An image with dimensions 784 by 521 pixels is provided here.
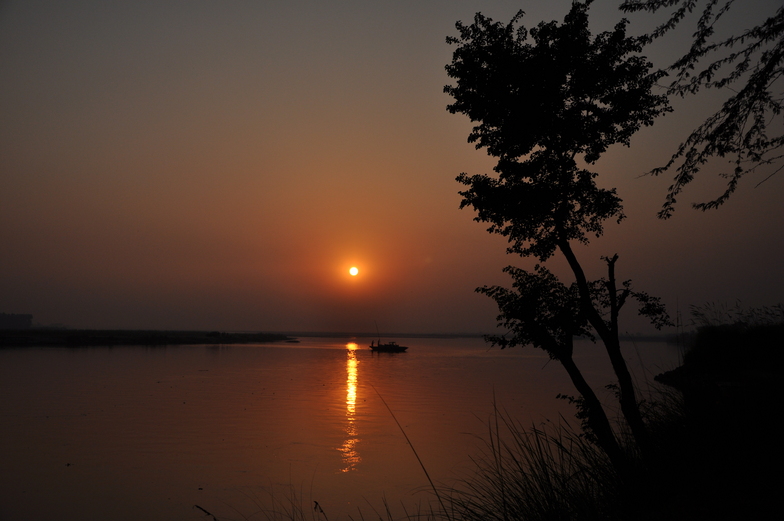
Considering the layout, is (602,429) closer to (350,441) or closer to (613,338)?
(613,338)

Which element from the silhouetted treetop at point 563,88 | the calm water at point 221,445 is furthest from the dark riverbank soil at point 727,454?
the silhouetted treetop at point 563,88

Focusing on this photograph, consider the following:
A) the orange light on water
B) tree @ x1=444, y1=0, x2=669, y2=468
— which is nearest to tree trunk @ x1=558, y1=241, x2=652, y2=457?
tree @ x1=444, y1=0, x2=669, y2=468

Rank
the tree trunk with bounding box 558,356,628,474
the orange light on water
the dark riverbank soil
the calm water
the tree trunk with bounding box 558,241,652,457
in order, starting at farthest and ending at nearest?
the orange light on water
the calm water
the tree trunk with bounding box 558,241,652,457
the tree trunk with bounding box 558,356,628,474
the dark riverbank soil

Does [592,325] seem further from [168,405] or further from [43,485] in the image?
[168,405]

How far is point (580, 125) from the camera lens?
9.52 m

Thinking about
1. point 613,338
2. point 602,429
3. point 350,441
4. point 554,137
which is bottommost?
point 350,441

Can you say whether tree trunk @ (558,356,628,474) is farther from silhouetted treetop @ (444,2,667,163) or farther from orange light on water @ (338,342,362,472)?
orange light on water @ (338,342,362,472)

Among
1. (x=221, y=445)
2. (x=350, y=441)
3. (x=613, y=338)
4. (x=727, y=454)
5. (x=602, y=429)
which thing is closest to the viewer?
(x=727, y=454)

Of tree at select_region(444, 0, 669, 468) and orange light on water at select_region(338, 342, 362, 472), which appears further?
orange light on water at select_region(338, 342, 362, 472)

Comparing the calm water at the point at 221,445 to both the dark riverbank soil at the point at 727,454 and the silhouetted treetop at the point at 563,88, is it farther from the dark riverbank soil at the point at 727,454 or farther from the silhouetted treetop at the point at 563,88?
the silhouetted treetop at the point at 563,88

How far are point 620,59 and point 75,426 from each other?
25.0 m

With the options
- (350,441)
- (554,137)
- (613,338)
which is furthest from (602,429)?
(350,441)

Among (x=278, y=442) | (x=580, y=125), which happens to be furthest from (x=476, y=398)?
(x=580, y=125)

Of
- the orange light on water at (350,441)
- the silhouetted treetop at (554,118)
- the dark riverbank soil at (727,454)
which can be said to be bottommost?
the orange light on water at (350,441)
